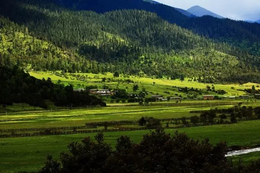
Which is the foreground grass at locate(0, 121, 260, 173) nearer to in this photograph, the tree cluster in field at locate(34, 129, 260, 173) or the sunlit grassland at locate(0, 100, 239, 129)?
the tree cluster in field at locate(34, 129, 260, 173)

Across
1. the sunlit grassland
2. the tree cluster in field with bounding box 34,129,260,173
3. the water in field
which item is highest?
the tree cluster in field with bounding box 34,129,260,173

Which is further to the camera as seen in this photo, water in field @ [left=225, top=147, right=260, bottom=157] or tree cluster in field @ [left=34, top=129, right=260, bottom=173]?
water in field @ [left=225, top=147, right=260, bottom=157]

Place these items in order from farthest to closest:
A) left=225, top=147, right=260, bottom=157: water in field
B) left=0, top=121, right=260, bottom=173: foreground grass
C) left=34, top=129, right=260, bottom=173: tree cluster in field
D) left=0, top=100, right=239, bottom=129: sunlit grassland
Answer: left=0, top=100, right=239, bottom=129: sunlit grassland
left=225, top=147, right=260, bottom=157: water in field
left=0, top=121, right=260, bottom=173: foreground grass
left=34, top=129, right=260, bottom=173: tree cluster in field

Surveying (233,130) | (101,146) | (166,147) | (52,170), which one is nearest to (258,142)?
(233,130)

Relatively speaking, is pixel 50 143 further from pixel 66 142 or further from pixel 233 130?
pixel 233 130

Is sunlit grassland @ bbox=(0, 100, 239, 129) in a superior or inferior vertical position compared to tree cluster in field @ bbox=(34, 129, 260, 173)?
inferior

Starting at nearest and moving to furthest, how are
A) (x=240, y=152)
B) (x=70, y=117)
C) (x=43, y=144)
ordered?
(x=240, y=152), (x=43, y=144), (x=70, y=117)

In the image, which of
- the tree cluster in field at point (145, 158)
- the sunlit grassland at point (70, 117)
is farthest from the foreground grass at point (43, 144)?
the sunlit grassland at point (70, 117)

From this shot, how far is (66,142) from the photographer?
77500 mm

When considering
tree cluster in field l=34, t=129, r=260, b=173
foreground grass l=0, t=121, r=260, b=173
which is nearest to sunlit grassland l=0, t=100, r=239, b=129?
foreground grass l=0, t=121, r=260, b=173

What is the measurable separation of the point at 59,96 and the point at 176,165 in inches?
6586

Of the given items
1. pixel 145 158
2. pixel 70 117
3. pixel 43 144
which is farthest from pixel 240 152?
pixel 70 117

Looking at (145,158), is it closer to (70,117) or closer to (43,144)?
(43,144)

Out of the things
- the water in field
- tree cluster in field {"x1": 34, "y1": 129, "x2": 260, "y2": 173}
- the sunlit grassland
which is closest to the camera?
tree cluster in field {"x1": 34, "y1": 129, "x2": 260, "y2": 173}
